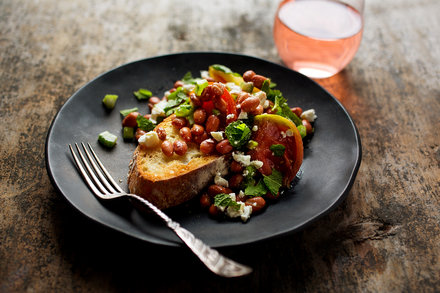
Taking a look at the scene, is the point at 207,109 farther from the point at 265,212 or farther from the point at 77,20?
the point at 77,20

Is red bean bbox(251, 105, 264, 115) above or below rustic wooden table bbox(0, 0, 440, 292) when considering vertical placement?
above

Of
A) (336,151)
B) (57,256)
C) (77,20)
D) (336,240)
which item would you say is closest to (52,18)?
(77,20)

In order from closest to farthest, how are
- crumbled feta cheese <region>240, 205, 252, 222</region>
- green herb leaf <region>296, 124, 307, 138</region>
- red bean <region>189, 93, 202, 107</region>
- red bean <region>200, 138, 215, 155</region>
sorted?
crumbled feta cheese <region>240, 205, 252, 222</region> → red bean <region>200, 138, 215, 155</region> → red bean <region>189, 93, 202, 107</region> → green herb leaf <region>296, 124, 307, 138</region>

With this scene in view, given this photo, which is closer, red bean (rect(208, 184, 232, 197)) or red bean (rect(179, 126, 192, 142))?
red bean (rect(208, 184, 232, 197))

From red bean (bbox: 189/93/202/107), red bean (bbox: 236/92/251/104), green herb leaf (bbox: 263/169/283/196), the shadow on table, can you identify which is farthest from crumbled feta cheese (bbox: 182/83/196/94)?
the shadow on table

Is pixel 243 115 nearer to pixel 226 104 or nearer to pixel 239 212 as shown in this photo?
pixel 226 104

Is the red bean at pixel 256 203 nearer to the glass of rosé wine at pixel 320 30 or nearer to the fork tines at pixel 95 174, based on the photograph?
the fork tines at pixel 95 174

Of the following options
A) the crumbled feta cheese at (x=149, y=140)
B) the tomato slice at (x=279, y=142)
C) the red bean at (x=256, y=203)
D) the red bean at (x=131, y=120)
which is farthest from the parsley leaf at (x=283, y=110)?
the red bean at (x=131, y=120)

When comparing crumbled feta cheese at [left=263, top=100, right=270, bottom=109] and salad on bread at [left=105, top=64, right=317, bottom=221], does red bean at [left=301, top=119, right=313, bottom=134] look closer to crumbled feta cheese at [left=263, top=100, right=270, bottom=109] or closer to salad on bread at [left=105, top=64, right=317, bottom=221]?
salad on bread at [left=105, top=64, right=317, bottom=221]
